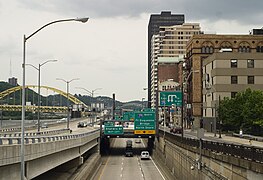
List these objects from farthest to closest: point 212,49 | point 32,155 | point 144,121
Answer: point 212,49, point 144,121, point 32,155

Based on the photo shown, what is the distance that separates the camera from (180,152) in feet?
163

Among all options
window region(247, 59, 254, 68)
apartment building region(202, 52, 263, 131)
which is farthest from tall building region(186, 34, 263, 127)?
window region(247, 59, 254, 68)

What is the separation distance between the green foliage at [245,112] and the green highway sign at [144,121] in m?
12.6

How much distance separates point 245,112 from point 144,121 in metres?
19.2

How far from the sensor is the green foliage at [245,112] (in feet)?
253

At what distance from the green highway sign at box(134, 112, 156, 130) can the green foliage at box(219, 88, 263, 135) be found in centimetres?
1261

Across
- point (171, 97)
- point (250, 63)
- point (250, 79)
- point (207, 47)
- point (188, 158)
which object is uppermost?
point (207, 47)

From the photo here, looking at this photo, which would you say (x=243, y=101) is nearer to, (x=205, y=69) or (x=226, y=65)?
(x=226, y=65)

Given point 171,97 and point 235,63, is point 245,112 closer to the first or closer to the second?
point 171,97

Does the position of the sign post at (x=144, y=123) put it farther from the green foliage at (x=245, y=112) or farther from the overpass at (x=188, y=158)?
the overpass at (x=188, y=158)

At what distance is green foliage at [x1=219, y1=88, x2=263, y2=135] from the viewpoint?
A: 77025 millimetres

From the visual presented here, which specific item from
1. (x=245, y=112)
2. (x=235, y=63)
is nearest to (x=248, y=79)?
(x=235, y=63)

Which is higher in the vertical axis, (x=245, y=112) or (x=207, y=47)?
(x=207, y=47)

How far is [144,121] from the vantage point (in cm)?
8775
